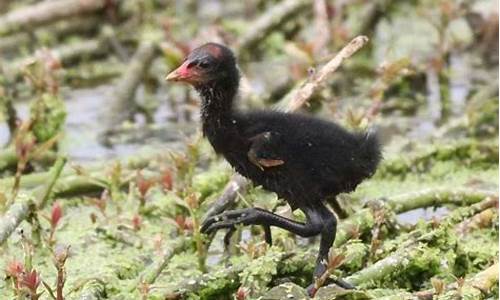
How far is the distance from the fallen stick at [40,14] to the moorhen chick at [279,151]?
5178mm

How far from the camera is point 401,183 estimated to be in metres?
6.61

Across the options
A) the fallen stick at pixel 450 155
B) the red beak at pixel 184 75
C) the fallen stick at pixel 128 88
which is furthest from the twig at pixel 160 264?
the fallen stick at pixel 128 88

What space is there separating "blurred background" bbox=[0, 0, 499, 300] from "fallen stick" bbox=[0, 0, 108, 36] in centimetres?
1

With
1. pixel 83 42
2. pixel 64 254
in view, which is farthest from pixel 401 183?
pixel 83 42

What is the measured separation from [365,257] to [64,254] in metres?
1.37

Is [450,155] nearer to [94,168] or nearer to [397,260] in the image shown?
[94,168]

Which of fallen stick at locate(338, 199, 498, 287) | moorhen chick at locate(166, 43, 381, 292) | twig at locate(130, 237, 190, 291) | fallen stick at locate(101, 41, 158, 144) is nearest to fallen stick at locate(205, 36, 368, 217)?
twig at locate(130, 237, 190, 291)

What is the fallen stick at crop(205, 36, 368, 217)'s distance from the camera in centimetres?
545

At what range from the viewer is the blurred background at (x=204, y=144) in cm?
497

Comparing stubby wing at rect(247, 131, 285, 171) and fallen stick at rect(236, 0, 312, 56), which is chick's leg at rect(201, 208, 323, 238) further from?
fallen stick at rect(236, 0, 312, 56)

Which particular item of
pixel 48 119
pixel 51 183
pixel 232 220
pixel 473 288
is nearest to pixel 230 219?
pixel 232 220

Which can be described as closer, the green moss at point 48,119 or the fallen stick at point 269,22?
the green moss at point 48,119

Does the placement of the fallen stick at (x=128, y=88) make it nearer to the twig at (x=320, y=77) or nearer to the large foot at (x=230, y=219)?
the twig at (x=320, y=77)

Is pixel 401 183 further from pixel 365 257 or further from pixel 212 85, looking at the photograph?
pixel 212 85
